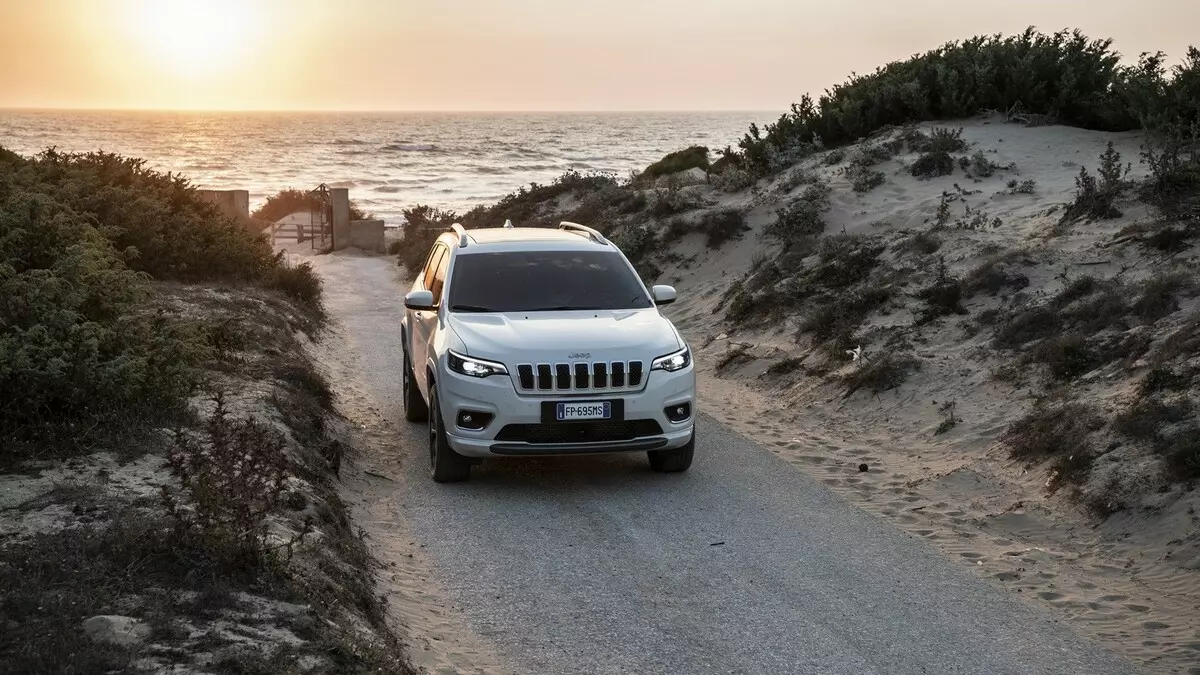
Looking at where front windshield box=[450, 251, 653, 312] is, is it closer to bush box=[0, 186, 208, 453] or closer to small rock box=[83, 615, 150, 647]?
bush box=[0, 186, 208, 453]

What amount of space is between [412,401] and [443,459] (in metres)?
2.41

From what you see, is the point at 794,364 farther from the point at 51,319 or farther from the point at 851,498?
the point at 51,319

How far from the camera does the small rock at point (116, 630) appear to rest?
4832 mm

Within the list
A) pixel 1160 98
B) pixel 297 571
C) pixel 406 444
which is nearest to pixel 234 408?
pixel 406 444

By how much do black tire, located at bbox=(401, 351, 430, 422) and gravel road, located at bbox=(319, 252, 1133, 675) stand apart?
1195mm

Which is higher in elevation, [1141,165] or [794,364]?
[1141,165]

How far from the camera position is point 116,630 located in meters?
4.92

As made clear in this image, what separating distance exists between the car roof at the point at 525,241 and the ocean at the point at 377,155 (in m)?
42.2

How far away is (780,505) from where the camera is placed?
8812 mm

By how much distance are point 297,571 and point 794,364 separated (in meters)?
8.51

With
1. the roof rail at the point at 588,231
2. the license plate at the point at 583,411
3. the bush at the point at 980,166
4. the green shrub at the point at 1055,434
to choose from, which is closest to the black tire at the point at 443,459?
the license plate at the point at 583,411

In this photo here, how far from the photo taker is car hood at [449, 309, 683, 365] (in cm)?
888

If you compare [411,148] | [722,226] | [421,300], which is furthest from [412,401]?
[411,148]

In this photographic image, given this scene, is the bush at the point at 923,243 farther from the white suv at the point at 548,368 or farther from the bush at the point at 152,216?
the bush at the point at 152,216
